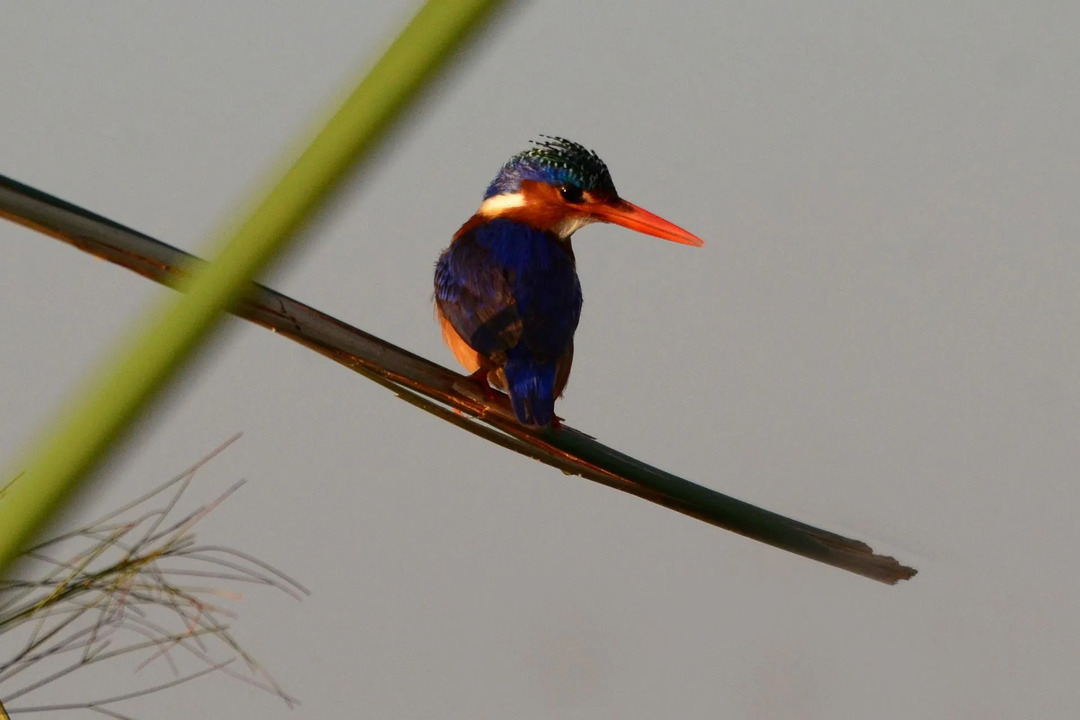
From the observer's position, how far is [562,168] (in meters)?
3.25

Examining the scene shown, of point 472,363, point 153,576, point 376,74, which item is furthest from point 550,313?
point 376,74

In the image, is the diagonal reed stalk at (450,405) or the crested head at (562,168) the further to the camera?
the crested head at (562,168)

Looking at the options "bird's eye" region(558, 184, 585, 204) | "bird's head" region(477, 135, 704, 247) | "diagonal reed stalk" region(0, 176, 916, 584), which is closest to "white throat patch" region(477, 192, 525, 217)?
"bird's head" region(477, 135, 704, 247)

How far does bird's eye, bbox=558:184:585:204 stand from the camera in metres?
3.24

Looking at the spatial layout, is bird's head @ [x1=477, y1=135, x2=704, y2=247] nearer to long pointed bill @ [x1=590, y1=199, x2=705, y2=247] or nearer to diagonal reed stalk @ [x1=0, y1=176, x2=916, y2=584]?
long pointed bill @ [x1=590, y1=199, x2=705, y2=247]

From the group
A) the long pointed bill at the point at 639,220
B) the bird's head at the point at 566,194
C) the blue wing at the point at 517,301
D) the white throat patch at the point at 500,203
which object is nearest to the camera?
the blue wing at the point at 517,301

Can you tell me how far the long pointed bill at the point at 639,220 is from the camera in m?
3.03

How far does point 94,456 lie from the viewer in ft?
0.92

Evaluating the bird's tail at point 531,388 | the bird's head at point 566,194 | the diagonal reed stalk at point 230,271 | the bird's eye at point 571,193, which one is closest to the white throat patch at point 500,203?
the bird's head at point 566,194

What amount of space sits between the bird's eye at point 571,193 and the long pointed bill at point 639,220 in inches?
2.1

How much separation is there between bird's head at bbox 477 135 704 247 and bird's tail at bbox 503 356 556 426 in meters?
0.89

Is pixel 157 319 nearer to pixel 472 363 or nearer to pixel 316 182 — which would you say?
pixel 316 182

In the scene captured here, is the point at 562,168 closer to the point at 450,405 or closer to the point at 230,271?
the point at 450,405

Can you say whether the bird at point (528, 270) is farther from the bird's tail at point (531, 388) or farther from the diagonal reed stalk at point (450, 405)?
the diagonal reed stalk at point (450, 405)
